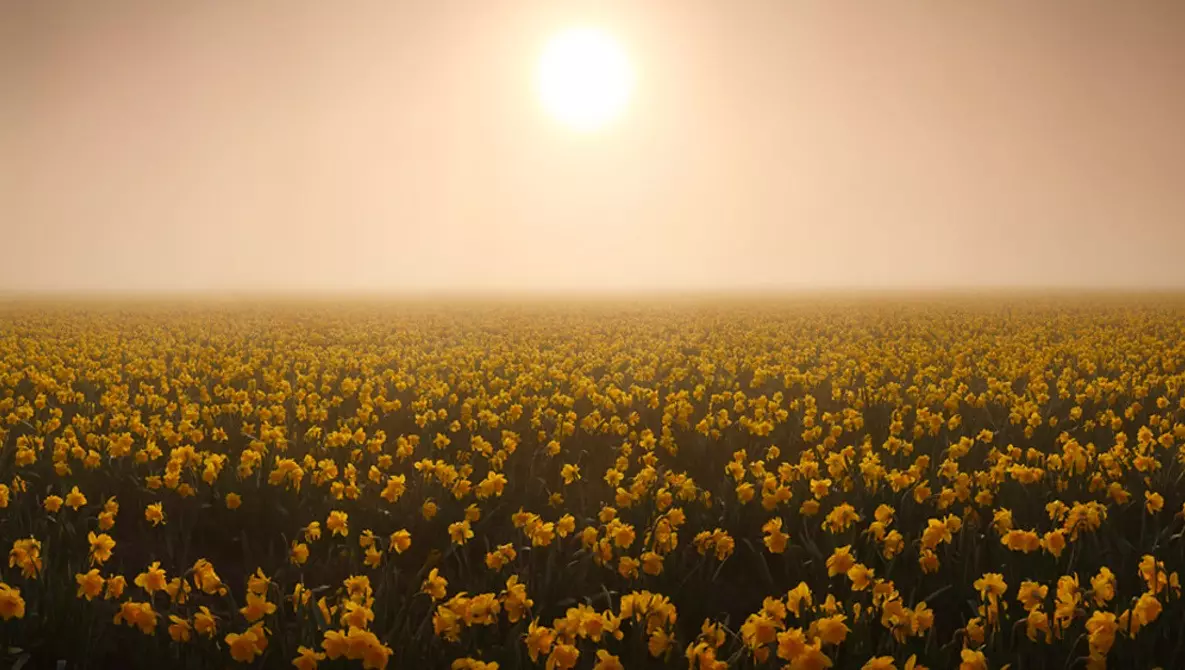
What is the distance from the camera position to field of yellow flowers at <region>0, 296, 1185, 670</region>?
11.0 feet

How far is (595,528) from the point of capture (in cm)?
531

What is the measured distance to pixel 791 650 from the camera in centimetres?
292

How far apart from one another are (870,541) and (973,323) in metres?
22.9

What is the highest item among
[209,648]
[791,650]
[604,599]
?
[791,650]

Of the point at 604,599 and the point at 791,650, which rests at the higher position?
the point at 791,650

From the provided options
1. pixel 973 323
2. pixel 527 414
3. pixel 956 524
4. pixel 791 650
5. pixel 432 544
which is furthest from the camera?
pixel 973 323

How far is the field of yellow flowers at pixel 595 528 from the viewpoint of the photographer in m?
3.35

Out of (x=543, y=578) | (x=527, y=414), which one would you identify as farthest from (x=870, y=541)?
(x=527, y=414)

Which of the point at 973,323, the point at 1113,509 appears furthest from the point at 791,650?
the point at 973,323

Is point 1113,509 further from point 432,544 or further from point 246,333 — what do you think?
point 246,333

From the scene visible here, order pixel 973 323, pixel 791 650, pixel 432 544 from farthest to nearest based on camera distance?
pixel 973 323 < pixel 432 544 < pixel 791 650

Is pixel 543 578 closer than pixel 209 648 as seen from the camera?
No

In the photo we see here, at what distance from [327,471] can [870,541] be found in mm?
4346

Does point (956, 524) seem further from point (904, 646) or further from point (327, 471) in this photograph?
point (327, 471)
